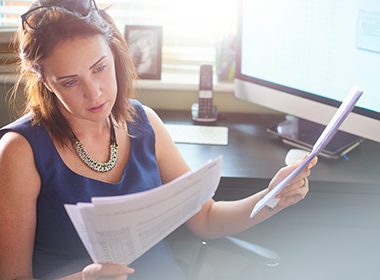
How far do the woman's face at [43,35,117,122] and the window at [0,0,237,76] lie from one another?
969 mm

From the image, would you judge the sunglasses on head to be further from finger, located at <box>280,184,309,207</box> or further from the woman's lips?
finger, located at <box>280,184,309,207</box>

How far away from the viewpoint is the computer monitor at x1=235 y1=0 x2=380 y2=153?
1.29 m

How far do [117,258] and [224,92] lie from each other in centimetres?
115

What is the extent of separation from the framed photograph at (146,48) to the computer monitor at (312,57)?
1.22ft

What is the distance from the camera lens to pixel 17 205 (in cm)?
97

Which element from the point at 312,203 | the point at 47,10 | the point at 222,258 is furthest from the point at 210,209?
the point at 47,10

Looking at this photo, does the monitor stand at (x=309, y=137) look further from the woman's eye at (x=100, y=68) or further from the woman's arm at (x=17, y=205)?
the woman's arm at (x=17, y=205)

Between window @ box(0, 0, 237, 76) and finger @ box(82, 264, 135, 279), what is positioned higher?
window @ box(0, 0, 237, 76)

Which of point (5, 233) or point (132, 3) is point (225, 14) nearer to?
point (132, 3)

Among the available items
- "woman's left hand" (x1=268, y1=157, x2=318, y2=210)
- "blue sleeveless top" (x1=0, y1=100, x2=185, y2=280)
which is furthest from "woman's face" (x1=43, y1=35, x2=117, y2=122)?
"woman's left hand" (x1=268, y1=157, x2=318, y2=210)

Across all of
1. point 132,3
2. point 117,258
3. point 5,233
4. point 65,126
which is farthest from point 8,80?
point 117,258

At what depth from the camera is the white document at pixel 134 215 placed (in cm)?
72

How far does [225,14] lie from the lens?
6.30ft

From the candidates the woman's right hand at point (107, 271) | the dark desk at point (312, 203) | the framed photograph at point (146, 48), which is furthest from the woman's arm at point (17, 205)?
the framed photograph at point (146, 48)
